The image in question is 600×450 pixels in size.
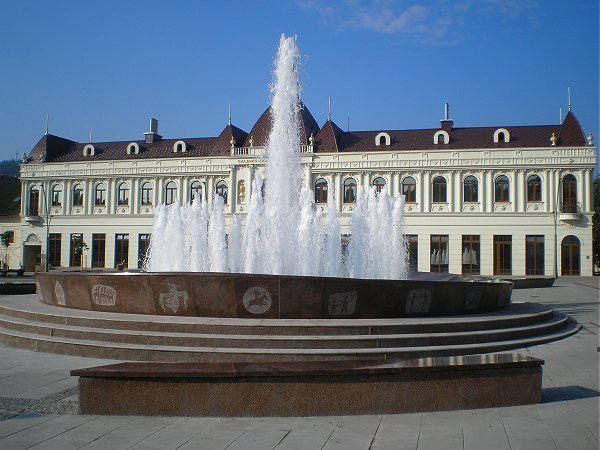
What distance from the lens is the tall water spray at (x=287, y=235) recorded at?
20219 mm

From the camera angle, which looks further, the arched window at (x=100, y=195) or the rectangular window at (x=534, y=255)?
the arched window at (x=100, y=195)

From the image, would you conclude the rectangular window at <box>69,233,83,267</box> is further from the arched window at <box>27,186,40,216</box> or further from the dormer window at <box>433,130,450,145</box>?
the dormer window at <box>433,130,450,145</box>

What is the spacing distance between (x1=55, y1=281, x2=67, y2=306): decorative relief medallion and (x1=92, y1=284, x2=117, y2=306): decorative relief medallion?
134 centimetres

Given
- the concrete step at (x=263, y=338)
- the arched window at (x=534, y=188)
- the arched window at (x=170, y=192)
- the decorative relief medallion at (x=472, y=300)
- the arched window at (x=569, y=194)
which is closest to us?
the concrete step at (x=263, y=338)

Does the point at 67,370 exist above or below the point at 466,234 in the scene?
below

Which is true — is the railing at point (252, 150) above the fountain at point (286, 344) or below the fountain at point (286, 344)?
above

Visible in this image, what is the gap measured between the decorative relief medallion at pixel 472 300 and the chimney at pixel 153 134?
4595cm

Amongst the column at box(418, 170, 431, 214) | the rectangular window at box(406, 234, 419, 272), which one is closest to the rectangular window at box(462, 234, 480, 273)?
the rectangular window at box(406, 234, 419, 272)

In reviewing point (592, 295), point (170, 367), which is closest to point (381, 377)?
point (170, 367)

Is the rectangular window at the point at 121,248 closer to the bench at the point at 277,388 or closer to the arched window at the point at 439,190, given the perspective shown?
the arched window at the point at 439,190

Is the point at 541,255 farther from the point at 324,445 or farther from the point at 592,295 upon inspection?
the point at 324,445

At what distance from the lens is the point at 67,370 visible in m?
9.12

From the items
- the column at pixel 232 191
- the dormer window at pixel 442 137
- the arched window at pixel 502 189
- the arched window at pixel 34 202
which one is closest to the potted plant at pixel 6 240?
the arched window at pixel 34 202

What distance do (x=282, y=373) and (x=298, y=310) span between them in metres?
4.24
